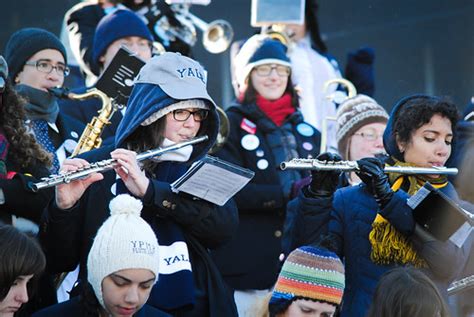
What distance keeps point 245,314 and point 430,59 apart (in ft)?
14.1

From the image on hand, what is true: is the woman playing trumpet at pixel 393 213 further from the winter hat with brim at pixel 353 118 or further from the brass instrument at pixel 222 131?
the brass instrument at pixel 222 131

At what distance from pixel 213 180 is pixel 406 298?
943mm

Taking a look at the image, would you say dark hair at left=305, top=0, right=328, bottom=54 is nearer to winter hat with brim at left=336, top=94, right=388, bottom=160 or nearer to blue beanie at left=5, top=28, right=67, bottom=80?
winter hat with brim at left=336, top=94, right=388, bottom=160

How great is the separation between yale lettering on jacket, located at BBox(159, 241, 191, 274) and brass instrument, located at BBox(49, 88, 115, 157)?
3.75ft

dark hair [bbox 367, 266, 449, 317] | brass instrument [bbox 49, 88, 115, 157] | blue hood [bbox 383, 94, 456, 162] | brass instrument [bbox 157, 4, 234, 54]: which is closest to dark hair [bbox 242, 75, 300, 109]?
brass instrument [bbox 49, 88, 115, 157]

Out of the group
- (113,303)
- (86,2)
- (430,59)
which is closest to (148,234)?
(113,303)

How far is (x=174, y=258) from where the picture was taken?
528 centimetres

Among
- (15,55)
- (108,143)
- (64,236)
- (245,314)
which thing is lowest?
(245,314)

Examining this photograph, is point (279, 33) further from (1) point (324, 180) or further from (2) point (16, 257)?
(2) point (16, 257)

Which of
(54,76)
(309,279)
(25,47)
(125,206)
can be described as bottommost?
(309,279)

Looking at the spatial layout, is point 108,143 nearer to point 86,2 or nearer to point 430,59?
point 86,2

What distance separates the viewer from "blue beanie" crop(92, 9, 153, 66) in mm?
7418

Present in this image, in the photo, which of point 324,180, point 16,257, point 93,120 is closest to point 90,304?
point 16,257

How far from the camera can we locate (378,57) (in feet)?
34.6
